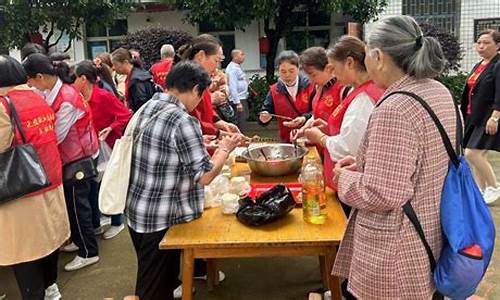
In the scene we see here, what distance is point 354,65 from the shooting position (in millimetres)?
2377

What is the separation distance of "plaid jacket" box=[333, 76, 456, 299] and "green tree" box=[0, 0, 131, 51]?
824cm

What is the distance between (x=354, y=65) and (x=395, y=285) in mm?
1186

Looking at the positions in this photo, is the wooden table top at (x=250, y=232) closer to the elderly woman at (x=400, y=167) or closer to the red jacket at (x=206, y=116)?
the elderly woman at (x=400, y=167)

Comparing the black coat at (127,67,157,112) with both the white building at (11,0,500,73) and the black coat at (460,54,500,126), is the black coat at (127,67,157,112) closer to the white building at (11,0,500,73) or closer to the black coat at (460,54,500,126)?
the black coat at (460,54,500,126)

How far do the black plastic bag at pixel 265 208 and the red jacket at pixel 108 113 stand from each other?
221 cm

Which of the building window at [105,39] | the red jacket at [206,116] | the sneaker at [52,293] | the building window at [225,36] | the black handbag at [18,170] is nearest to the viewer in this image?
the black handbag at [18,170]

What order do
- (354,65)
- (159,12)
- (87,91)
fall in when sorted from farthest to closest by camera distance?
(159,12) < (87,91) < (354,65)

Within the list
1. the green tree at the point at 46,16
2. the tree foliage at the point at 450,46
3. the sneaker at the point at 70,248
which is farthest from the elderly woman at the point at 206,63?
the tree foliage at the point at 450,46

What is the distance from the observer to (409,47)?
1.53m

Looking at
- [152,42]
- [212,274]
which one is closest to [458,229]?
[212,274]

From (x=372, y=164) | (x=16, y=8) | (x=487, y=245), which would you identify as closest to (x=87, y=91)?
(x=372, y=164)

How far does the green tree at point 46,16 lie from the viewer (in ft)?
27.1

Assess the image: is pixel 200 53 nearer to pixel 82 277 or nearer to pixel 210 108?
pixel 210 108

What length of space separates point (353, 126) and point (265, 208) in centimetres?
56
